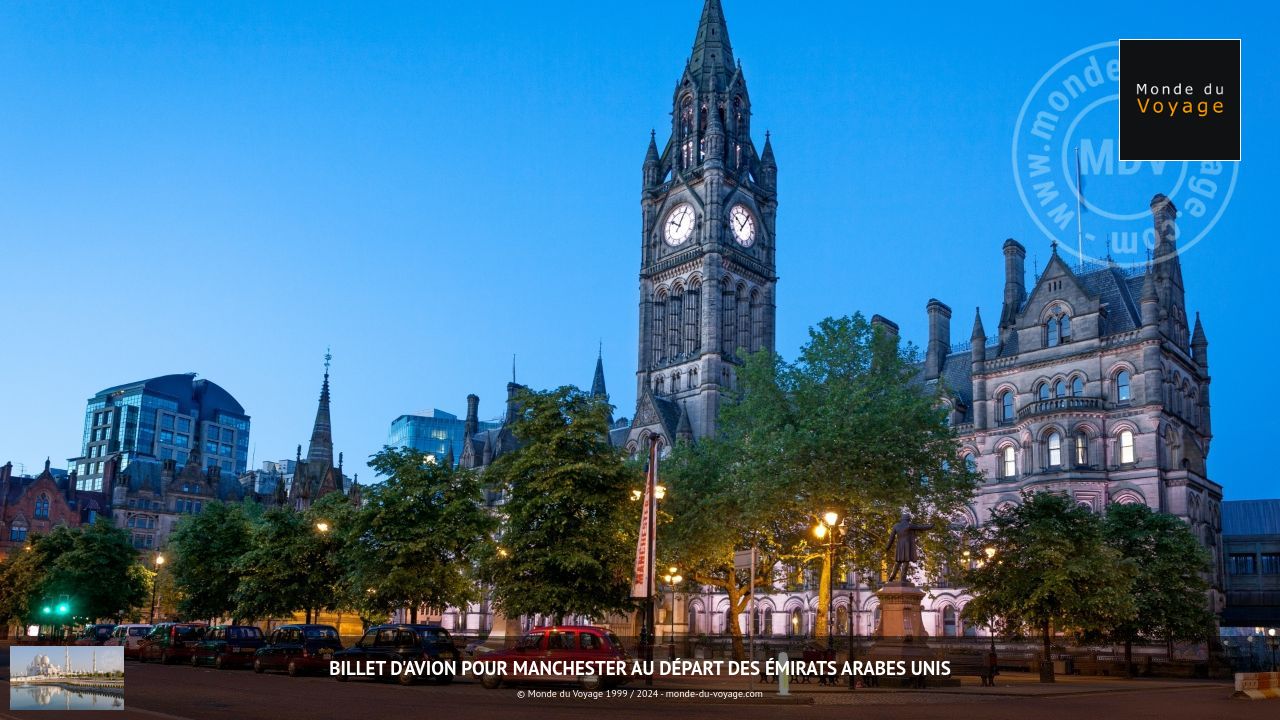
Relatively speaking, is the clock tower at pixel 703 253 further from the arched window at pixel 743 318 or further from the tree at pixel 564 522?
the tree at pixel 564 522

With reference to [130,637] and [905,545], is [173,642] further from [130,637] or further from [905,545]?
[905,545]

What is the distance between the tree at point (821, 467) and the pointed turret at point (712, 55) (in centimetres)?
5548

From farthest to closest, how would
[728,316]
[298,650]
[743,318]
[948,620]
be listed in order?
1. [743,318]
2. [728,316]
3. [948,620]
4. [298,650]

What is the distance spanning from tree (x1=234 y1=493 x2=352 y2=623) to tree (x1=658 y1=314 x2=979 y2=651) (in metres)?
19.6

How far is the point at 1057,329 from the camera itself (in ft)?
207

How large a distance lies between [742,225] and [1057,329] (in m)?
38.5

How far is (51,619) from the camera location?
70.9 metres

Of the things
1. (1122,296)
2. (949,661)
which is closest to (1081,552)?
(949,661)

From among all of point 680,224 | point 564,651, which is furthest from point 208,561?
point 680,224

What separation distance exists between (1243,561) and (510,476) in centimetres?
6115

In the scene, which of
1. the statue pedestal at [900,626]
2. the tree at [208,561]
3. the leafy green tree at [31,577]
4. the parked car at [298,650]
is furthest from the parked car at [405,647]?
the leafy green tree at [31,577]

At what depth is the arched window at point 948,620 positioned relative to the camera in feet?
208

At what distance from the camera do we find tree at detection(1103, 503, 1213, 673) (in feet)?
158

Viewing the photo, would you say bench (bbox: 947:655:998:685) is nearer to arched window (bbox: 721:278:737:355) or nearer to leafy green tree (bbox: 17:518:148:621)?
arched window (bbox: 721:278:737:355)
